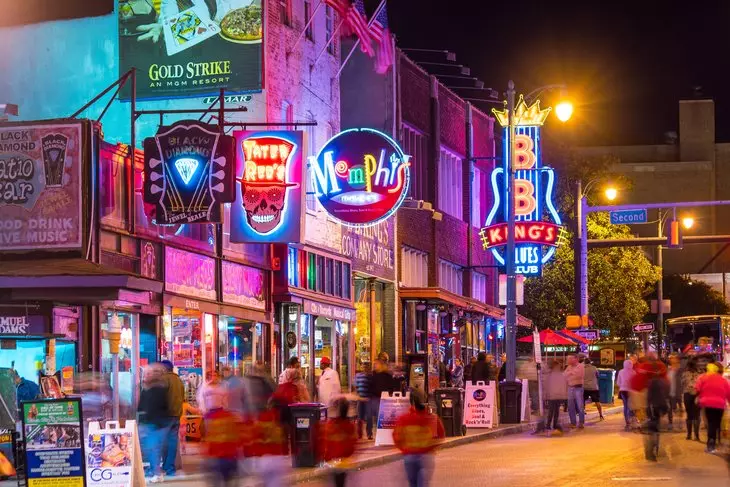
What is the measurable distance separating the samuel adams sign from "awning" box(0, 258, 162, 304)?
9.59ft

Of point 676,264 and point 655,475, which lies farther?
point 676,264

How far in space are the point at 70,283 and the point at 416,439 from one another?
952 cm

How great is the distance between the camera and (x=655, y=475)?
20047mm

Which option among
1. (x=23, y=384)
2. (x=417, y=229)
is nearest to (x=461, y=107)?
(x=417, y=229)

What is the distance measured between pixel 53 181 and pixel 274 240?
6694 mm

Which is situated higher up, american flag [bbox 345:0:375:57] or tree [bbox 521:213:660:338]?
american flag [bbox 345:0:375:57]

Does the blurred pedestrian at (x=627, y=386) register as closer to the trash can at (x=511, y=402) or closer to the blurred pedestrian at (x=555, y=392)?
the blurred pedestrian at (x=555, y=392)

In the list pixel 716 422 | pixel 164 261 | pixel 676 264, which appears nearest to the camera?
pixel 716 422

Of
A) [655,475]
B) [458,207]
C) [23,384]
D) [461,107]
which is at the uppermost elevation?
[461,107]

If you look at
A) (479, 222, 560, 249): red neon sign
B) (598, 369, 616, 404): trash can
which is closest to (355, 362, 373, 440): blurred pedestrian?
(479, 222, 560, 249): red neon sign

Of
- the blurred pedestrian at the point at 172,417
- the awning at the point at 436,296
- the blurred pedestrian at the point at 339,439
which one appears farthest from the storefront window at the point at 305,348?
the blurred pedestrian at the point at 339,439

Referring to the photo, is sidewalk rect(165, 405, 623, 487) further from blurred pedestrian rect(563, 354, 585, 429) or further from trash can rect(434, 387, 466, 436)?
blurred pedestrian rect(563, 354, 585, 429)

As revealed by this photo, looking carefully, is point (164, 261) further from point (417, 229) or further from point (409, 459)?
point (417, 229)

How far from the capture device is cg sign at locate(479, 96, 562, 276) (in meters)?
47.4
